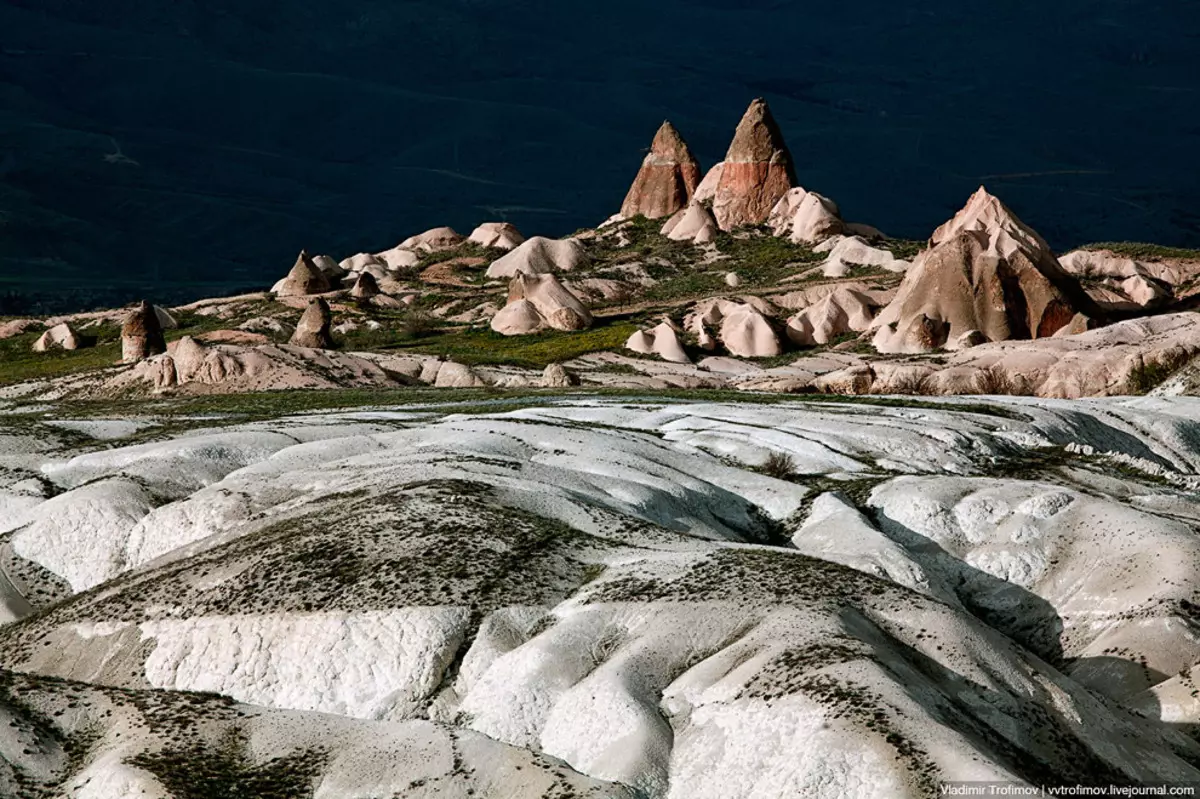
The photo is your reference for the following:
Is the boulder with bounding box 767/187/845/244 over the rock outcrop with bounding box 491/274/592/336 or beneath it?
over

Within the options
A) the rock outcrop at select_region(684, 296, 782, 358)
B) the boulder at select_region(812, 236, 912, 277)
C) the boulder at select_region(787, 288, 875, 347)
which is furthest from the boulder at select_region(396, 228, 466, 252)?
the boulder at select_region(787, 288, 875, 347)

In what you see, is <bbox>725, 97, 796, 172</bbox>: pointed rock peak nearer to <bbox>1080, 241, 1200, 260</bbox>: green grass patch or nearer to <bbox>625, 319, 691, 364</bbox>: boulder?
<bbox>1080, 241, 1200, 260</bbox>: green grass patch

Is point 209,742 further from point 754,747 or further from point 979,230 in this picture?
point 979,230

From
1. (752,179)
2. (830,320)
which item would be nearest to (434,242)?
(752,179)

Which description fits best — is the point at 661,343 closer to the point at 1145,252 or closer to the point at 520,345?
the point at 520,345

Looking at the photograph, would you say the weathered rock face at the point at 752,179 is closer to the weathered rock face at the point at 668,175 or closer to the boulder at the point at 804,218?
the boulder at the point at 804,218

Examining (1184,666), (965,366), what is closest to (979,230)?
(965,366)

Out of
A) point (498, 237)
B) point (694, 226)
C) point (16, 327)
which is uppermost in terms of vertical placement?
point (694, 226)
